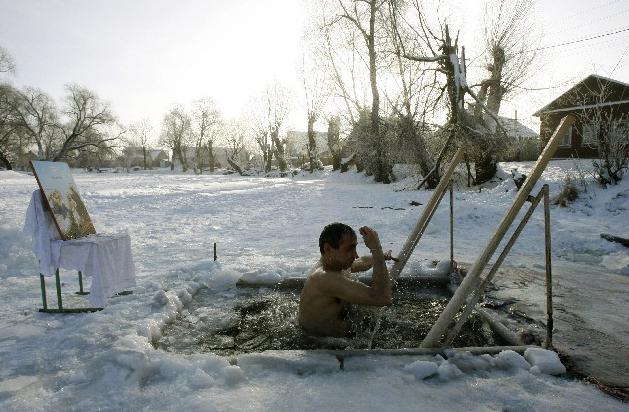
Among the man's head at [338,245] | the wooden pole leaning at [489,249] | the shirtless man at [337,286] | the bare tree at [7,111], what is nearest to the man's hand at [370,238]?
the shirtless man at [337,286]

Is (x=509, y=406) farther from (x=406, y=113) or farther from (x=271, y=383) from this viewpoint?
(x=406, y=113)

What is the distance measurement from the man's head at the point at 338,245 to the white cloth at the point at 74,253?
8.60 feet

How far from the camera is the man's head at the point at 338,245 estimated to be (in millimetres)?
3395

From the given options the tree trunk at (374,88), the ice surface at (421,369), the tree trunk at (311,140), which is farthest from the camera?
the tree trunk at (311,140)

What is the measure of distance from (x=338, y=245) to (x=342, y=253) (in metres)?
0.08

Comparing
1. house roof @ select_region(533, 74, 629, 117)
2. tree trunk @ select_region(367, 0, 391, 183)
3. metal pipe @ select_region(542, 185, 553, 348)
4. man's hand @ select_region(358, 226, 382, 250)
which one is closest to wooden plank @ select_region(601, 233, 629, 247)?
metal pipe @ select_region(542, 185, 553, 348)

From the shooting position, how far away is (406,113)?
1995cm

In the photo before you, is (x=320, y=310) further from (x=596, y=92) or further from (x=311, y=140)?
(x=311, y=140)

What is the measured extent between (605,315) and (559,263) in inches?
111

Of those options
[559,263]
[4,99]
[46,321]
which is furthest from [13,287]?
[4,99]

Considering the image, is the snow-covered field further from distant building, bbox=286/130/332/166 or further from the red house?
distant building, bbox=286/130/332/166

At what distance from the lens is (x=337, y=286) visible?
337cm

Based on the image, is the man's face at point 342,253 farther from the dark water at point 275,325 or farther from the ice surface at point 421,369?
the ice surface at point 421,369

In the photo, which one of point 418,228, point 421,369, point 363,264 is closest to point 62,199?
point 363,264
